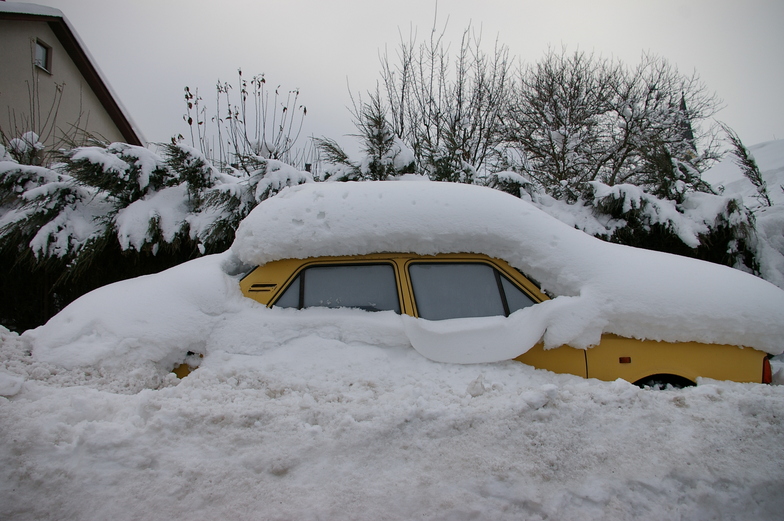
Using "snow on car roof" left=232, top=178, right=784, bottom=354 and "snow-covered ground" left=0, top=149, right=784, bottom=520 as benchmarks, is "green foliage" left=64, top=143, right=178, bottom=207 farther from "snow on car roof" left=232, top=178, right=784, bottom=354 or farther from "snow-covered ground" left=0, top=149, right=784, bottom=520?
"snow on car roof" left=232, top=178, right=784, bottom=354

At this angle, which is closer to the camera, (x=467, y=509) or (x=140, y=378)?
(x=467, y=509)

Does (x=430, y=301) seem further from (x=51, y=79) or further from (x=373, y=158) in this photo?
(x=51, y=79)

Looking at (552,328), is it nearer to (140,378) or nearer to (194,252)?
(140,378)

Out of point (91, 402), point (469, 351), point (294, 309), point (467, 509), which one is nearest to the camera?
point (467, 509)

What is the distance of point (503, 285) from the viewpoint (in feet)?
8.43

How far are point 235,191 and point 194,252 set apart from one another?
893mm

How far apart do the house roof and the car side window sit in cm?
1649

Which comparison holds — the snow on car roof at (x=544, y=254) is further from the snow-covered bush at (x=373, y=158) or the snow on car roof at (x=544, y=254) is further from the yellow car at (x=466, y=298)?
the snow-covered bush at (x=373, y=158)

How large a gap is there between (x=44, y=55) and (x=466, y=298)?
17696mm

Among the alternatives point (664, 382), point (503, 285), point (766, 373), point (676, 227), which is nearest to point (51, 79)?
point (503, 285)

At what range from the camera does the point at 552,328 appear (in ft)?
7.66

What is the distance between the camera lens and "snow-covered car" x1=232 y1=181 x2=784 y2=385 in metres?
2.34

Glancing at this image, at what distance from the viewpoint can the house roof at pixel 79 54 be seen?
12.1 m

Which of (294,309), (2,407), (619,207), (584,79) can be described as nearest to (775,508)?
(294,309)
